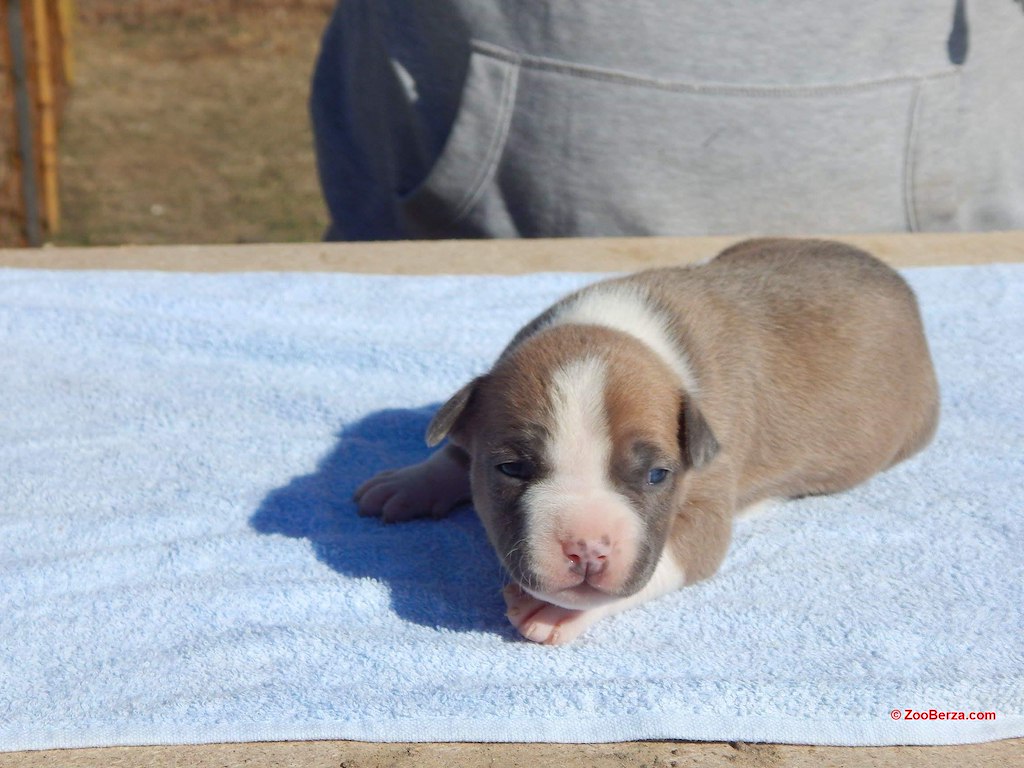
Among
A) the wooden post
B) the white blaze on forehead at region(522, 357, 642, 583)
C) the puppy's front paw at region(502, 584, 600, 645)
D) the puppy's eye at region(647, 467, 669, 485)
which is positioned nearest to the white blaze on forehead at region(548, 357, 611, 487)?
the white blaze on forehead at region(522, 357, 642, 583)

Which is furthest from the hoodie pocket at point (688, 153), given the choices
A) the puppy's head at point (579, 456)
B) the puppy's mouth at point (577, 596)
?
the puppy's mouth at point (577, 596)

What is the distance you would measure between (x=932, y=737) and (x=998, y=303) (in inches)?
89.7

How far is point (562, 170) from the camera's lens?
5.05 metres

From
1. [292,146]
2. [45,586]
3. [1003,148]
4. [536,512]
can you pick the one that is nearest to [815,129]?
[1003,148]

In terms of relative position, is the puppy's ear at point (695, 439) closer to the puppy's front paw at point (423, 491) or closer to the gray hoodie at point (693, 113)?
the puppy's front paw at point (423, 491)

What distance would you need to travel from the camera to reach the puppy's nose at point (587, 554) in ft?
7.94

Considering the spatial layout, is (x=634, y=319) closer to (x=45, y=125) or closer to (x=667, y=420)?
(x=667, y=420)

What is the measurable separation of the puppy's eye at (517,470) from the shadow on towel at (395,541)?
37 centimetres

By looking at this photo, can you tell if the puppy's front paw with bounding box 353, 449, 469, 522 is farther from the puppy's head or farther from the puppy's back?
the puppy's back

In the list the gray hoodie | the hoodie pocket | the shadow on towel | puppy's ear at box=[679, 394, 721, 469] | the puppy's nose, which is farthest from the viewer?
the hoodie pocket

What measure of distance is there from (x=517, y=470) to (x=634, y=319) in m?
0.61

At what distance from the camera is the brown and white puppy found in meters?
2.52

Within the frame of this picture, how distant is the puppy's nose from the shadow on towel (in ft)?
1.17

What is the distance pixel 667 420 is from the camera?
2707 millimetres
